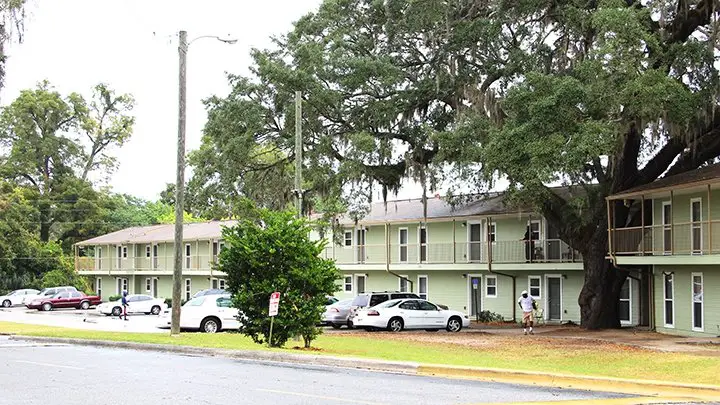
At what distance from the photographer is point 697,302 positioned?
31938mm

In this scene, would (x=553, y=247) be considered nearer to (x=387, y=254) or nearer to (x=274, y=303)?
(x=387, y=254)

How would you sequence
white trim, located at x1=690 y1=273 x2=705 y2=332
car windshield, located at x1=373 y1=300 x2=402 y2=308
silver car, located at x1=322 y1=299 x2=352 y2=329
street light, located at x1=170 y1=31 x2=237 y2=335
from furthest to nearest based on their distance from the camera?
1. silver car, located at x1=322 y1=299 x2=352 y2=329
2. car windshield, located at x1=373 y1=300 x2=402 y2=308
3. white trim, located at x1=690 y1=273 x2=705 y2=332
4. street light, located at x1=170 y1=31 x2=237 y2=335

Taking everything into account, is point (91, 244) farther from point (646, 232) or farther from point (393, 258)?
point (646, 232)

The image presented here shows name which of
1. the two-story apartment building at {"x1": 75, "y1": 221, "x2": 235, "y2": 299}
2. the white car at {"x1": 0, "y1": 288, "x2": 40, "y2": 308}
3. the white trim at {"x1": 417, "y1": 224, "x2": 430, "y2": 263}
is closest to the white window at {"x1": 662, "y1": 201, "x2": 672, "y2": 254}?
the white trim at {"x1": 417, "y1": 224, "x2": 430, "y2": 263}

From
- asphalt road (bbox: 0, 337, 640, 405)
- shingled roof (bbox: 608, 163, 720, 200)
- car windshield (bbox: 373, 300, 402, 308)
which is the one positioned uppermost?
shingled roof (bbox: 608, 163, 720, 200)

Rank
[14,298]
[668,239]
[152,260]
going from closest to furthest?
[668,239] < [14,298] < [152,260]

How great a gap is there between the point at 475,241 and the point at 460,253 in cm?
137

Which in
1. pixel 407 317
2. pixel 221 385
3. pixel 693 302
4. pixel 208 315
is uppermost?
pixel 693 302

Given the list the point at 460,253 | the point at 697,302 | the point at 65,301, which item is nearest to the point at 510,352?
the point at 697,302

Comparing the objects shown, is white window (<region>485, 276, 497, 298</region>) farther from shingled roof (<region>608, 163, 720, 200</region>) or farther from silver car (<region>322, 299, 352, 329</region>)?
shingled roof (<region>608, 163, 720, 200</region>)

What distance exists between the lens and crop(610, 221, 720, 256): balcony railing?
2970 cm

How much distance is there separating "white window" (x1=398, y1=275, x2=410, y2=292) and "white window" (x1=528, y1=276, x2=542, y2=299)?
8.31m

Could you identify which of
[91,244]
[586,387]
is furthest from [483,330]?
[91,244]

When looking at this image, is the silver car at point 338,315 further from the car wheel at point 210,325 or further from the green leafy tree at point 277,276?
the green leafy tree at point 277,276
